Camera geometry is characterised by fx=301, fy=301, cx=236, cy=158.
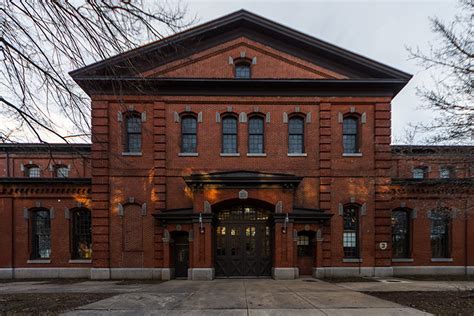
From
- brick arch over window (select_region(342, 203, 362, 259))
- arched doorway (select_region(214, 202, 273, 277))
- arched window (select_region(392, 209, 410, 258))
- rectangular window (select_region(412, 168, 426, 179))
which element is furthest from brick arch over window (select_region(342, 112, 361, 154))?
rectangular window (select_region(412, 168, 426, 179))

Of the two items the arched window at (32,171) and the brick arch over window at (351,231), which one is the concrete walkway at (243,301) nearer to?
the brick arch over window at (351,231)

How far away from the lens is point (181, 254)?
58.0ft

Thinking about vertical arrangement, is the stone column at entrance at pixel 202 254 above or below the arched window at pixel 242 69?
below

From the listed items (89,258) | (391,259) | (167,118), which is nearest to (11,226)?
(89,258)

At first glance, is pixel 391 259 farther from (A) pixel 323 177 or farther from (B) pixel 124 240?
(B) pixel 124 240

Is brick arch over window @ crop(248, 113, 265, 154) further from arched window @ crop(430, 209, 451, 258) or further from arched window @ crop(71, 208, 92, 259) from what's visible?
arched window @ crop(430, 209, 451, 258)

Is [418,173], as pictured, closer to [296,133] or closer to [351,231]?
[351,231]

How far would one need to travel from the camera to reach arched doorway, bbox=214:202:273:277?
56.9ft

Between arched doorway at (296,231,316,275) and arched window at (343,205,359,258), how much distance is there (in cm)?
199

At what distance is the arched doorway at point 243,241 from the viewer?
1733cm

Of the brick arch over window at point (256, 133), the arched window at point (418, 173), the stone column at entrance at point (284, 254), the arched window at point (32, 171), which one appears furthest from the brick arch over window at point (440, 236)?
the arched window at point (32, 171)

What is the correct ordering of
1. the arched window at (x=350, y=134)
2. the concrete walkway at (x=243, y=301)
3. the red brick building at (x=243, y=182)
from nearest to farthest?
the concrete walkway at (x=243, y=301) → the red brick building at (x=243, y=182) → the arched window at (x=350, y=134)

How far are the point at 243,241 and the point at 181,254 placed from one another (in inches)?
147

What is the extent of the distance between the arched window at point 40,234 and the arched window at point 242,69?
14788 millimetres
